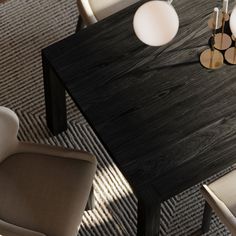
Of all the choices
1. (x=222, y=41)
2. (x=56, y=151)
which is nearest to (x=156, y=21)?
(x=222, y=41)

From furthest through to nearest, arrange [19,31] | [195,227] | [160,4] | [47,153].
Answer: [19,31] < [195,227] < [47,153] < [160,4]

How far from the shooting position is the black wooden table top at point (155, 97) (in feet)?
5.08

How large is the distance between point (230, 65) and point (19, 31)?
0.86 metres

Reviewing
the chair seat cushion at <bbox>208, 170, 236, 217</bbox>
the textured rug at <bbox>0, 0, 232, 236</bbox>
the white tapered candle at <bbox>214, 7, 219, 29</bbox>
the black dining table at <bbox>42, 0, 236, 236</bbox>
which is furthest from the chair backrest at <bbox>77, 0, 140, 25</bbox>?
the chair seat cushion at <bbox>208, 170, 236, 217</bbox>

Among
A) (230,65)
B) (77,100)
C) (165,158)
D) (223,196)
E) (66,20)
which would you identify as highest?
(66,20)

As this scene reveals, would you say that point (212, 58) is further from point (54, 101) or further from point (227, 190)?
point (54, 101)

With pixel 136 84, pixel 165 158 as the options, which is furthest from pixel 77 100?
pixel 165 158

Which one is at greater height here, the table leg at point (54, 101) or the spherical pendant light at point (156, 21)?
the table leg at point (54, 101)

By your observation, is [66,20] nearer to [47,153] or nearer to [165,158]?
[47,153]

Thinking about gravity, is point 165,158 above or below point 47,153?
below

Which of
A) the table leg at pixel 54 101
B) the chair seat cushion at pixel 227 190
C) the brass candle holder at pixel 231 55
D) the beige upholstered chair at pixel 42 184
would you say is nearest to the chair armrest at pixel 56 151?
the beige upholstered chair at pixel 42 184

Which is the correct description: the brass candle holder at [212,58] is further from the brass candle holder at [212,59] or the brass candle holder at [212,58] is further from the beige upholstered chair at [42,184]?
the beige upholstered chair at [42,184]

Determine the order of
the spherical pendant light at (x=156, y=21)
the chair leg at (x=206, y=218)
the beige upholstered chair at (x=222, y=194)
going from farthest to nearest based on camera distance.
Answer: the chair leg at (x=206, y=218), the beige upholstered chair at (x=222, y=194), the spherical pendant light at (x=156, y=21)

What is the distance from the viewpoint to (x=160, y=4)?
57.6 inches
